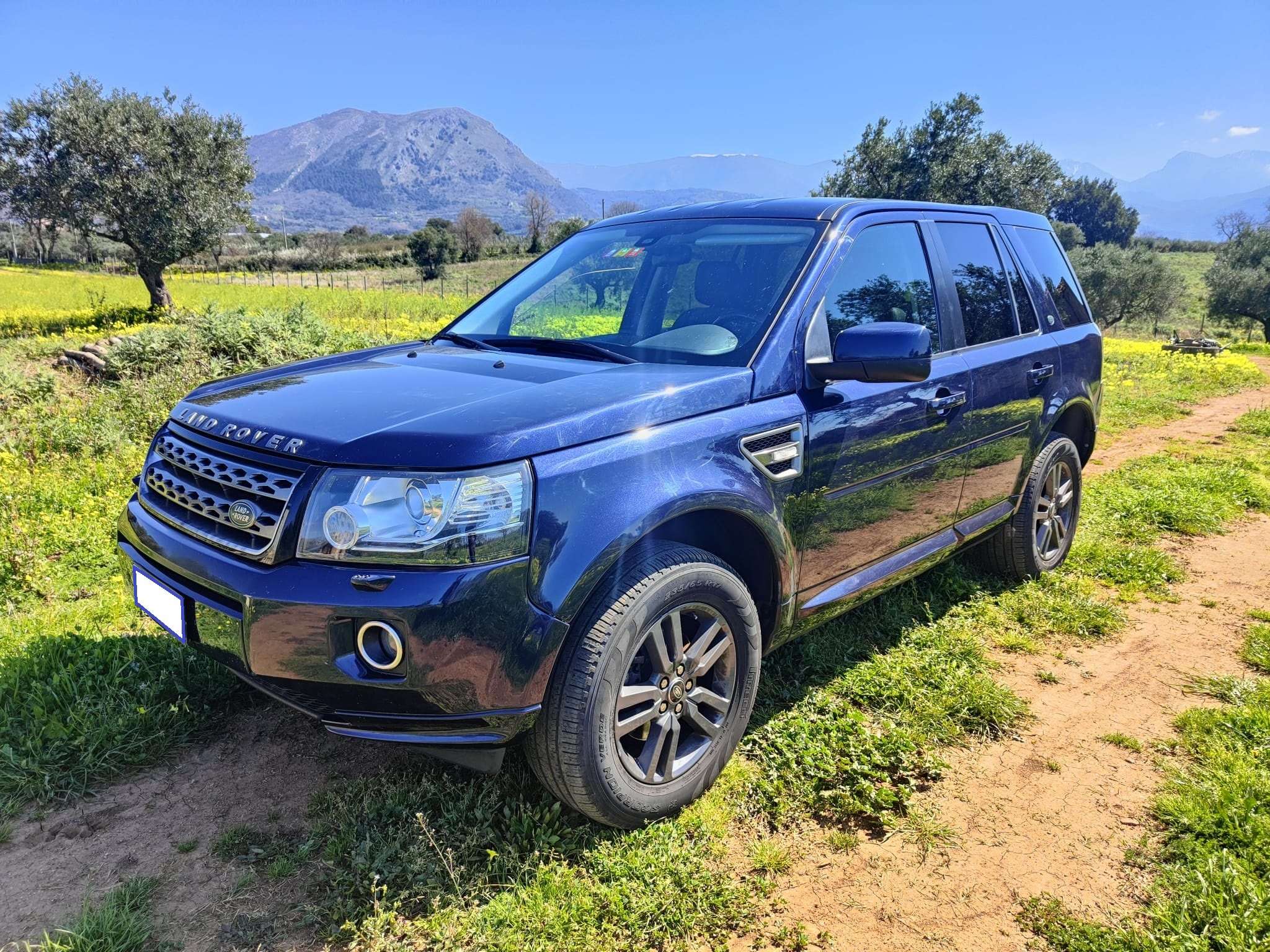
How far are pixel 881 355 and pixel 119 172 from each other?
83.3ft

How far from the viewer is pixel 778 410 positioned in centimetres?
260

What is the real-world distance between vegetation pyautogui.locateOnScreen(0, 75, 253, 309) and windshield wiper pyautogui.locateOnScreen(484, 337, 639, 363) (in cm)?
2089

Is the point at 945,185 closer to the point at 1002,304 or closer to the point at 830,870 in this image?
the point at 1002,304

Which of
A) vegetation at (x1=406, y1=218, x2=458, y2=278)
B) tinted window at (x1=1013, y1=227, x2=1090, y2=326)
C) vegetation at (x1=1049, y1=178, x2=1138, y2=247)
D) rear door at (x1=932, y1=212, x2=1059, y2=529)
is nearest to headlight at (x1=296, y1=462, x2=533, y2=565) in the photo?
rear door at (x1=932, y1=212, x2=1059, y2=529)

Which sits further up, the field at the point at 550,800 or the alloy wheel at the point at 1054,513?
the alloy wheel at the point at 1054,513

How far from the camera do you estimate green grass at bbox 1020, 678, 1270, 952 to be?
2.07 metres

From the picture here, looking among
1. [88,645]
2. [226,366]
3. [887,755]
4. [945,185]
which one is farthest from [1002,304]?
[945,185]

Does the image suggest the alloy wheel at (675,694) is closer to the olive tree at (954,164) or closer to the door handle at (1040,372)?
the door handle at (1040,372)

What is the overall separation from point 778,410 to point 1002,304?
6.55ft

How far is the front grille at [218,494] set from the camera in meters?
2.05

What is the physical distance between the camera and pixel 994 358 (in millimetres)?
3646

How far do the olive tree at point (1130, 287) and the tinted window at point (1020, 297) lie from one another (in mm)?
47637

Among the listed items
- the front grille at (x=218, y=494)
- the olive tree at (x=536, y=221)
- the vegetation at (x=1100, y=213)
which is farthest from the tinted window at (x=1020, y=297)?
the vegetation at (x=1100, y=213)

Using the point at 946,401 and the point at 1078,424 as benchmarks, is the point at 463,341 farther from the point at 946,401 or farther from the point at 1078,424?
the point at 1078,424
